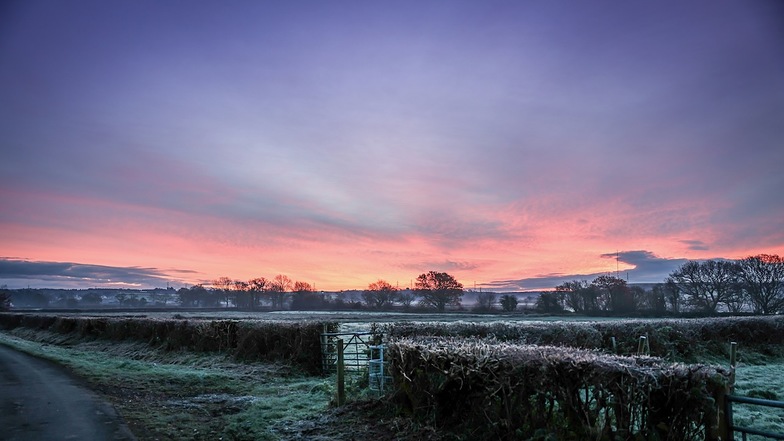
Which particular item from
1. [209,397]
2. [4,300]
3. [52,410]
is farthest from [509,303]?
[4,300]

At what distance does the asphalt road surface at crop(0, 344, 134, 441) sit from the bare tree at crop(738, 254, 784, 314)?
86879mm

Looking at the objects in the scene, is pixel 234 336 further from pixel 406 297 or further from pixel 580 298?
pixel 406 297

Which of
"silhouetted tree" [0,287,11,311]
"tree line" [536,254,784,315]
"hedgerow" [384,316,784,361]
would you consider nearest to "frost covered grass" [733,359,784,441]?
"hedgerow" [384,316,784,361]

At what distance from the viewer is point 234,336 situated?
27328 mm

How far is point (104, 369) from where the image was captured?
19656mm

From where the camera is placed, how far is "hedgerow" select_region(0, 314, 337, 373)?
23062 millimetres

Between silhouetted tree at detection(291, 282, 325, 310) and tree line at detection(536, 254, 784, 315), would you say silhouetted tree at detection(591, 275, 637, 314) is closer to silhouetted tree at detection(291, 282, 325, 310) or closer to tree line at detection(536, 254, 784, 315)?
tree line at detection(536, 254, 784, 315)

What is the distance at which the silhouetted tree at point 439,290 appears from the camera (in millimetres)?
110269

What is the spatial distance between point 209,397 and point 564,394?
11901 mm

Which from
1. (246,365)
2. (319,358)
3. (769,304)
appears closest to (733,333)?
(319,358)

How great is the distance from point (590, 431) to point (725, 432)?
1.62 meters

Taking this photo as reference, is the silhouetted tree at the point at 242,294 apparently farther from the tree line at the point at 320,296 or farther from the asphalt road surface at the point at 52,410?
the asphalt road surface at the point at 52,410

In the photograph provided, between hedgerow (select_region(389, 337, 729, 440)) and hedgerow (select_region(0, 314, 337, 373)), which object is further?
hedgerow (select_region(0, 314, 337, 373))

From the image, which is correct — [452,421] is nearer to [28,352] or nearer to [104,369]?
[104,369]
